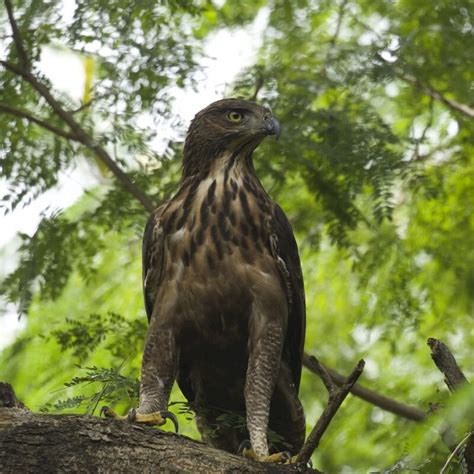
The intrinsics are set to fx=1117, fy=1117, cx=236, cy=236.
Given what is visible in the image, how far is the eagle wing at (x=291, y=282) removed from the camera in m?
6.04

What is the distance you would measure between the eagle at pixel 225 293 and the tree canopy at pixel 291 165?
0.38 meters

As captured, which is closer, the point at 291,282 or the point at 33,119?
the point at 291,282

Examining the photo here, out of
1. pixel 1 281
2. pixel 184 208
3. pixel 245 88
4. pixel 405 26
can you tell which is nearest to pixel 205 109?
pixel 184 208

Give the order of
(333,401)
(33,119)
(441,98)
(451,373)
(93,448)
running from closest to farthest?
(93,448) → (333,401) → (451,373) → (33,119) → (441,98)

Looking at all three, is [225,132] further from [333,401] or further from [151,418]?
[333,401]

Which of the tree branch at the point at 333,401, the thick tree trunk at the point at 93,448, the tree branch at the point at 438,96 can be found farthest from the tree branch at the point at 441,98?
the thick tree trunk at the point at 93,448

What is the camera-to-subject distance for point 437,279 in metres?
8.27

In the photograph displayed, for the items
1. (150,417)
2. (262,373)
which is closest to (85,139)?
(262,373)

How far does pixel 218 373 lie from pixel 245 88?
84.1 inches

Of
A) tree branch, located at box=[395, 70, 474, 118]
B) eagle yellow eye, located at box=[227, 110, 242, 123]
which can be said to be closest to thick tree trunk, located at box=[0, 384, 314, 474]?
eagle yellow eye, located at box=[227, 110, 242, 123]

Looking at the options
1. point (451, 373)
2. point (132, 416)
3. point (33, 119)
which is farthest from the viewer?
point (33, 119)

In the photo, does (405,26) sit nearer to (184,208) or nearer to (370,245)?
(370,245)

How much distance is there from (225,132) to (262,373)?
4.51 ft

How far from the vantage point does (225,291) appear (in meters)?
5.87
